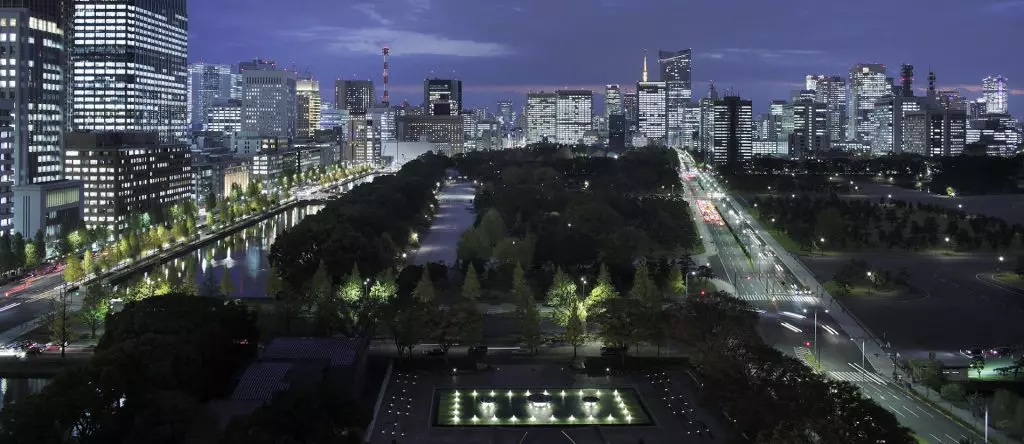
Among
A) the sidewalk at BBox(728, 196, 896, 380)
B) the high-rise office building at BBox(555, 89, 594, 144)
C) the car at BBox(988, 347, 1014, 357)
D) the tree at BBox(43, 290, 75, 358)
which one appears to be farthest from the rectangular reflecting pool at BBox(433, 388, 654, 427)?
the high-rise office building at BBox(555, 89, 594, 144)

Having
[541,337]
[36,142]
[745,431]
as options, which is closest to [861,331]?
[541,337]

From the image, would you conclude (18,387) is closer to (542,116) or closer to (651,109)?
(542,116)

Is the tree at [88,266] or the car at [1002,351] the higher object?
the tree at [88,266]

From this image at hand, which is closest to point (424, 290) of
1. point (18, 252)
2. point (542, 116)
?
point (18, 252)

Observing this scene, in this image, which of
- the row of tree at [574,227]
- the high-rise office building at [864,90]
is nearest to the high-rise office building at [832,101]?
the high-rise office building at [864,90]

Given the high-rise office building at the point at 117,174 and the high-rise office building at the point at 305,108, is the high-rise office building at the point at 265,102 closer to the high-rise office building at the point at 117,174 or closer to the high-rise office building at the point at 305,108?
the high-rise office building at the point at 305,108

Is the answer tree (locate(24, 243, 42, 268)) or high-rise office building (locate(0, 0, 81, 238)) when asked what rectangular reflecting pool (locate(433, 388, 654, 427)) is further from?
high-rise office building (locate(0, 0, 81, 238))
